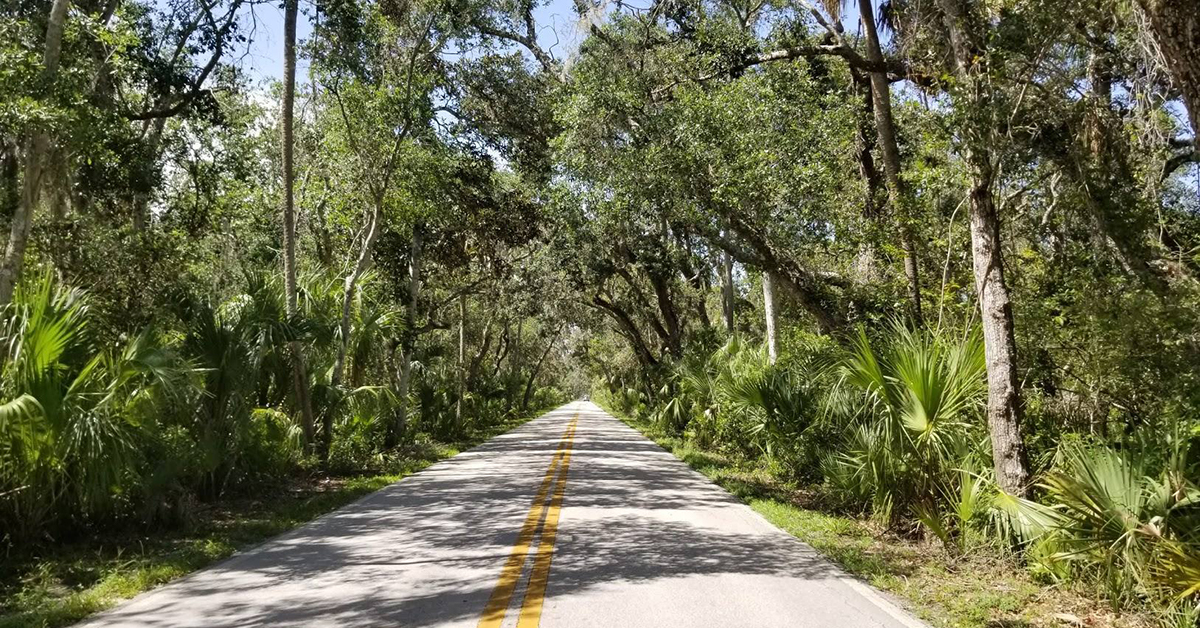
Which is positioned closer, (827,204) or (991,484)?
(991,484)

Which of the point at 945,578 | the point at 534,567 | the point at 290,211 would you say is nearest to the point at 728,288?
the point at 290,211

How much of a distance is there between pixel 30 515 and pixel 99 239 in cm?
564

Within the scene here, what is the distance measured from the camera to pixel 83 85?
952 cm

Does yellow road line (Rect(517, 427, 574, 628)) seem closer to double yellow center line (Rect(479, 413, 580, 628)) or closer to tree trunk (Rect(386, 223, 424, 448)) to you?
double yellow center line (Rect(479, 413, 580, 628))

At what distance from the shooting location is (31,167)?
9266 mm

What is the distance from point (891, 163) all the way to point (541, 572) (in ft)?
25.8

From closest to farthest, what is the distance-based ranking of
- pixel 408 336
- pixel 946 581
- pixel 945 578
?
pixel 946 581, pixel 945 578, pixel 408 336

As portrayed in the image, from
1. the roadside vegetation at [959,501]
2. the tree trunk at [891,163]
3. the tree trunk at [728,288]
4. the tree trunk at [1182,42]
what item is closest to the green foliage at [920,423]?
the roadside vegetation at [959,501]

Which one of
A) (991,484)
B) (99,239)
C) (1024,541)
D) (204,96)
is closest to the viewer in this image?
(1024,541)

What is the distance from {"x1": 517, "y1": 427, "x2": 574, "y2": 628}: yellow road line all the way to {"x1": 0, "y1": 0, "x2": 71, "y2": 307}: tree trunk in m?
6.89

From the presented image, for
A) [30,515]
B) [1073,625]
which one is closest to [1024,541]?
[1073,625]

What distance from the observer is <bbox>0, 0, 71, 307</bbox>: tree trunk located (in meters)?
8.73

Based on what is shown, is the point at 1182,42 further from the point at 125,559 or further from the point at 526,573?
the point at 125,559

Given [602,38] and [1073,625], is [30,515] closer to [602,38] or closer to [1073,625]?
[1073,625]
